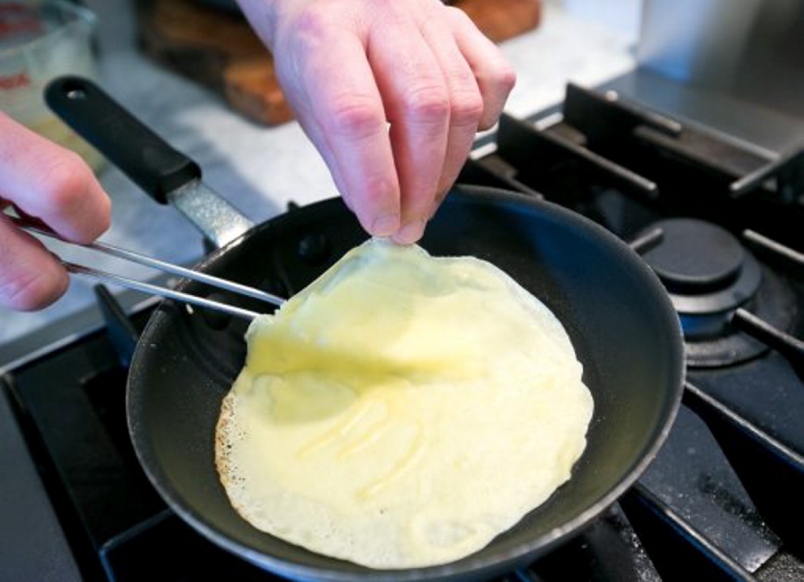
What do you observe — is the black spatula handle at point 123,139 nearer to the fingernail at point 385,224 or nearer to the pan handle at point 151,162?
the pan handle at point 151,162

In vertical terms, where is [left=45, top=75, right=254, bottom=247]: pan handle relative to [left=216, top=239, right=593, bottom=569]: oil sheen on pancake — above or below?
above

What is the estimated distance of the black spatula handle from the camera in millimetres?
630

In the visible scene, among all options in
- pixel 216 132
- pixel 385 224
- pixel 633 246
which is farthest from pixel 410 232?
pixel 216 132

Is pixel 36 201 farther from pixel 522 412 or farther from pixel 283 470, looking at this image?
pixel 522 412

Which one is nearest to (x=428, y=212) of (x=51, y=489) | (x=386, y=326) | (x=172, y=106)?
(x=386, y=326)

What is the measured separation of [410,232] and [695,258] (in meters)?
0.24

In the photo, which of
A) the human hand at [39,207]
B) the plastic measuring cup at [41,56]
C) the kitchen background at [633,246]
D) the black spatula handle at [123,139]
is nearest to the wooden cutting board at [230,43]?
the kitchen background at [633,246]

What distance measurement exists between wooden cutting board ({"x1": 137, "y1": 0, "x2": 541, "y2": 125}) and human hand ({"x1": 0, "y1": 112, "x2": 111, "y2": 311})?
457 millimetres

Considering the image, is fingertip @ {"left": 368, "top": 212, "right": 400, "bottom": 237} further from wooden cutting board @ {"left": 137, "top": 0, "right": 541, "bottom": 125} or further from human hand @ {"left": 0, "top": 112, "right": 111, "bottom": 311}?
wooden cutting board @ {"left": 137, "top": 0, "right": 541, "bottom": 125}

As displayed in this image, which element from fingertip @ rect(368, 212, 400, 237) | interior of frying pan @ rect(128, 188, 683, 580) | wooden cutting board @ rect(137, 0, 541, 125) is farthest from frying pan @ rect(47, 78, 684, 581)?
wooden cutting board @ rect(137, 0, 541, 125)

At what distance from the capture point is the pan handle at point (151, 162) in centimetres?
62

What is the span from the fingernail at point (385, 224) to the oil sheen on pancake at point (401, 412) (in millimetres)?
40

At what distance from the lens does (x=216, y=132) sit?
939 mm

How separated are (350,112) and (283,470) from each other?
22 centimetres
